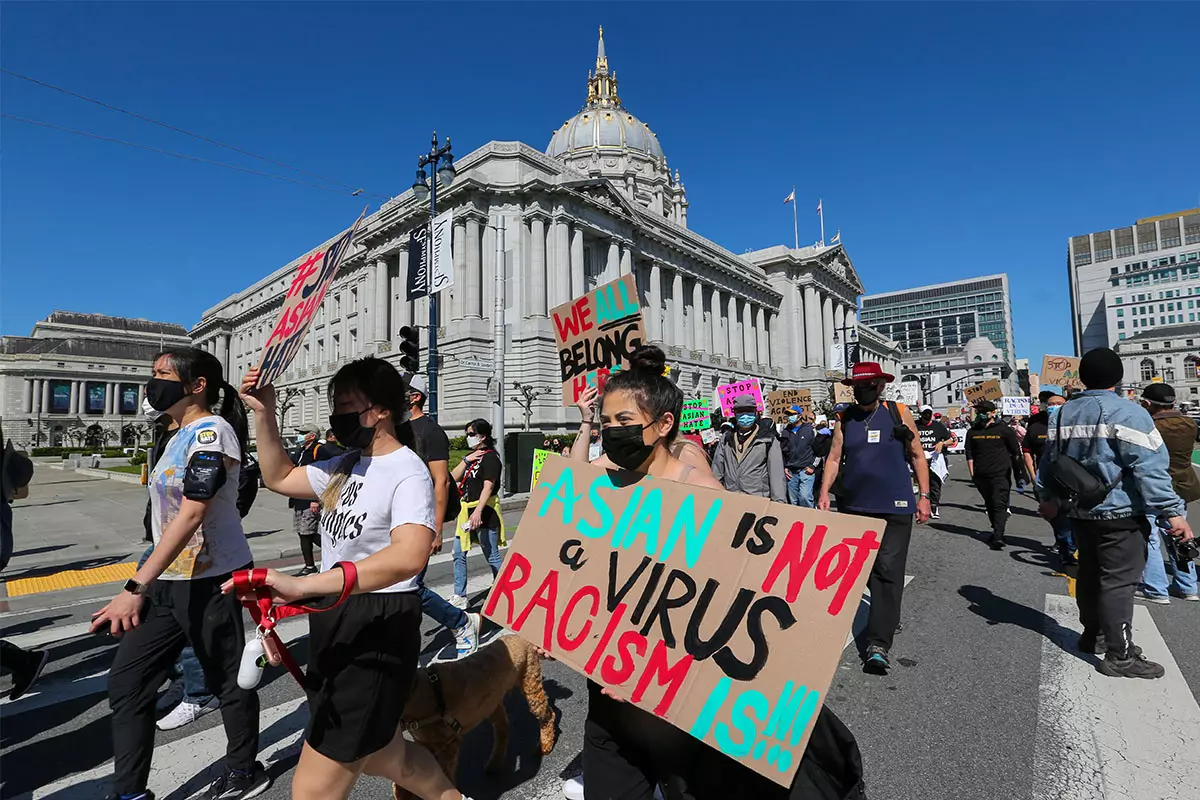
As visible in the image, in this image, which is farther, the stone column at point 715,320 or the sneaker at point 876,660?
the stone column at point 715,320

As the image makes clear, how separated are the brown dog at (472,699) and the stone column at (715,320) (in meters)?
60.1

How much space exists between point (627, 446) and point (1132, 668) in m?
3.89

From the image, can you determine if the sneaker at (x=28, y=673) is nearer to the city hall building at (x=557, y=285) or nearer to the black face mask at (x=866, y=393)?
the black face mask at (x=866, y=393)

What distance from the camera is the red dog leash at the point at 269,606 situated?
1666 millimetres

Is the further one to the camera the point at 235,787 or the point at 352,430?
the point at 235,787

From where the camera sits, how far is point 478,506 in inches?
226

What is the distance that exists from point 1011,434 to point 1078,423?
5.42 metres

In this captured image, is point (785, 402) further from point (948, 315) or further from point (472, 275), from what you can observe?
point (948, 315)

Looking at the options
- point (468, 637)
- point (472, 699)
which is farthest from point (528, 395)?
point (472, 699)

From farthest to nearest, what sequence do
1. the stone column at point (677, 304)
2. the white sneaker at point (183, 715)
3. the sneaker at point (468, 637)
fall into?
1. the stone column at point (677, 304)
2. the sneaker at point (468, 637)
3. the white sneaker at point (183, 715)

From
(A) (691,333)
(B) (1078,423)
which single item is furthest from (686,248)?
(B) (1078,423)

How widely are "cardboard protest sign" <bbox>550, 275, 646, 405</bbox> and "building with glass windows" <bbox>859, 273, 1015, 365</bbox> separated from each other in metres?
145

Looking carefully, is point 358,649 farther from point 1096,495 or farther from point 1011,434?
point 1011,434

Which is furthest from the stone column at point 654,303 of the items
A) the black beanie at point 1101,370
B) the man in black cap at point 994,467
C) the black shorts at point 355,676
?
the black shorts at point 355,676
